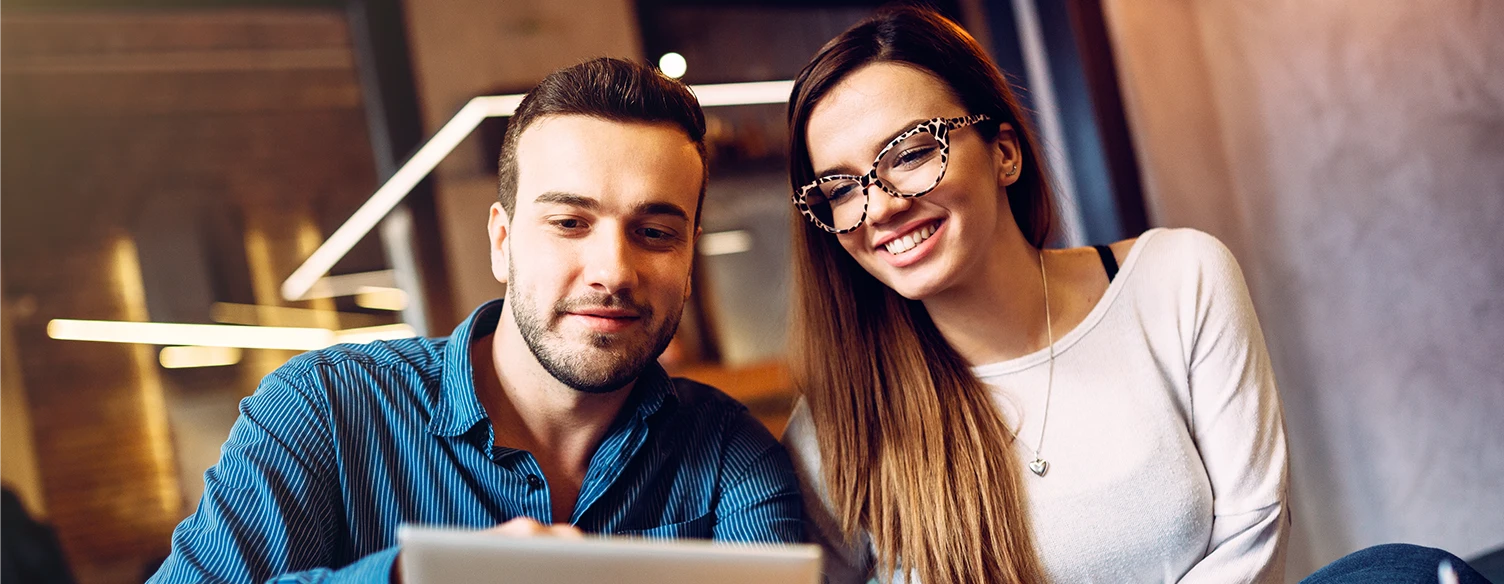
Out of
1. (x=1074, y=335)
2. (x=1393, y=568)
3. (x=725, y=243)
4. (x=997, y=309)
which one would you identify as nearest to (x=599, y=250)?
(x=997, y=309)

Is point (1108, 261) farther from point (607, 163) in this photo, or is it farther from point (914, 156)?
point (607, 163)

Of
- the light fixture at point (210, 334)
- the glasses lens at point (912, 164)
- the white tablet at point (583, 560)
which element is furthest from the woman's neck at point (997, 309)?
the light fixture at point (210, 334)

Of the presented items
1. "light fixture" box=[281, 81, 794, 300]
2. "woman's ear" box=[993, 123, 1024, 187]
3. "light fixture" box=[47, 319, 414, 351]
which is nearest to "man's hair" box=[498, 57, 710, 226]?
"woman's ear" box=[993, 123, 1024, 187]

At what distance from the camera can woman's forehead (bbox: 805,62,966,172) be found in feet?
5.22

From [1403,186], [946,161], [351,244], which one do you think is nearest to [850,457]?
[946,161]

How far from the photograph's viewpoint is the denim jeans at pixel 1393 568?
1382mm

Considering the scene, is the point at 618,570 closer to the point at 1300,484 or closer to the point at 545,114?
the point at 545,114

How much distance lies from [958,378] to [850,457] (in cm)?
22

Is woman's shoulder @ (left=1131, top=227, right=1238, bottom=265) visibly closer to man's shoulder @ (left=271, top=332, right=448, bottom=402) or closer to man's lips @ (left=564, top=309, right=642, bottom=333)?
man's lips @ (left=564, top=309, right=642, bottom=333)

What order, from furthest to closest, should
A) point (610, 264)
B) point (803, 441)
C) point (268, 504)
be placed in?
point (803, 441), point (610, 264), point (268, 504)

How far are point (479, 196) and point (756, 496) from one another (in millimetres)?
2050

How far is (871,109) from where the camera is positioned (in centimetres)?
160

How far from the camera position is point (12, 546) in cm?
277

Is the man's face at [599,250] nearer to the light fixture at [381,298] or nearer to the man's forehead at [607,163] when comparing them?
the man's forehead at [607,163]
